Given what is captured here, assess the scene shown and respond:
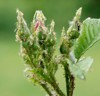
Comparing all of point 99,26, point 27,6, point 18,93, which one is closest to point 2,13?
point 27,6

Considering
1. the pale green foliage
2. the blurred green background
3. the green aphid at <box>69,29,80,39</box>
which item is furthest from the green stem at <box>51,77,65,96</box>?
the blurred green background

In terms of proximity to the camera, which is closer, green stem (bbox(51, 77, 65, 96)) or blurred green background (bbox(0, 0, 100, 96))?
green stem (bbox(51, 77, 65, 96))

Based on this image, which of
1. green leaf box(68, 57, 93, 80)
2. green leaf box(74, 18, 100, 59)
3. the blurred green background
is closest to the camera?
green leaf box(68, 57, 93, 80)

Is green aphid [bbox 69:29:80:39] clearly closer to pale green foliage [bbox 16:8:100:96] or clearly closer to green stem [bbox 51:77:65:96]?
pale green foliage [bbox 16:8:100:96]

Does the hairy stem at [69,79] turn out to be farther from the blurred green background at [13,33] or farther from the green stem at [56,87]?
the blurred green background at [13,33]

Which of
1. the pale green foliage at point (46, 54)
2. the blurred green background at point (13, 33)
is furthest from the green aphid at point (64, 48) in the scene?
the blurred green background at point (13, 33)

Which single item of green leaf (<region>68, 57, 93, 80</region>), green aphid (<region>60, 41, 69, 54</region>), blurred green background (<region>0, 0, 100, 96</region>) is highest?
blurred green background (<region>0, 0, 100, 96</region>)
